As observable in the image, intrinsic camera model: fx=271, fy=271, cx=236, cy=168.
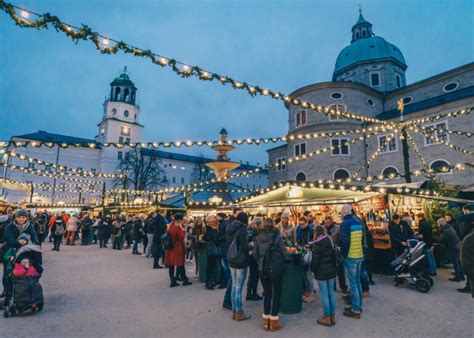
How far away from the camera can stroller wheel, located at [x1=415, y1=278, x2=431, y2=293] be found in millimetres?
6661

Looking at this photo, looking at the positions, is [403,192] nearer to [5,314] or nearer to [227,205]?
[227,205]

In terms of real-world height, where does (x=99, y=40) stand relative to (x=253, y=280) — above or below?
above

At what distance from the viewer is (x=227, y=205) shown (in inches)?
644

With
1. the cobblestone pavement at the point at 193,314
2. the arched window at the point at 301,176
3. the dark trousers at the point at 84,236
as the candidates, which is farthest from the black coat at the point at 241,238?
the arched window at the point at 301,176

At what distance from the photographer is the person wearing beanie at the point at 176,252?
7.27 meters

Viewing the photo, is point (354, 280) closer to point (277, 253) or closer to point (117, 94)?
point (277, 253)

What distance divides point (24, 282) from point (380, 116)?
122ft

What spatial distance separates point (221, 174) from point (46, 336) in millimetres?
15733

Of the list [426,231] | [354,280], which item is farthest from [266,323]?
[426,231]

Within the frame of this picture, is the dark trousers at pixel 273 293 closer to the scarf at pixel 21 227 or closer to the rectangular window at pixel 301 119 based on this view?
the scarf at pixel 21 227

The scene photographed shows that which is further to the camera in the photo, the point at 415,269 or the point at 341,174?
the point at 341,174

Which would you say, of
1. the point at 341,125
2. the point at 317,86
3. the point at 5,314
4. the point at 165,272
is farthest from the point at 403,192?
the point at 317,86

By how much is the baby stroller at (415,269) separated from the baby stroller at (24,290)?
8.32 metres

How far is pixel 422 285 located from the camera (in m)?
6.73
